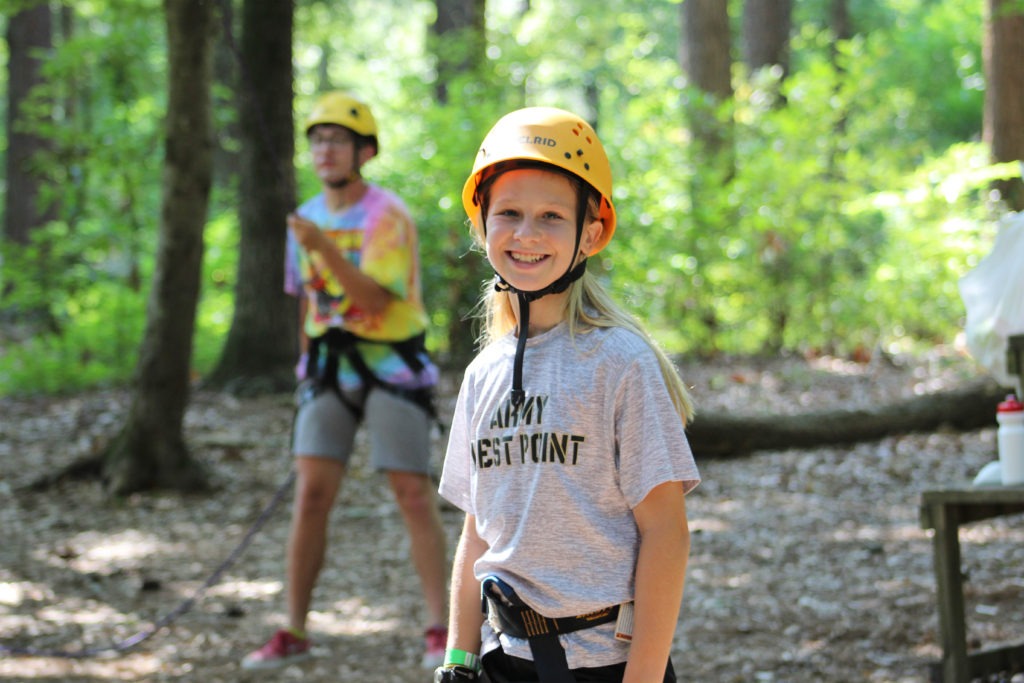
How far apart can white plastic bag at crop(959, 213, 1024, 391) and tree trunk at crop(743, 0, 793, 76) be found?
566 inches

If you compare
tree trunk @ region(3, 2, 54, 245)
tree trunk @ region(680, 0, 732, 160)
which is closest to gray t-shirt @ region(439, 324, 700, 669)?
tree trunk @ region(680, 0, 732, 160)

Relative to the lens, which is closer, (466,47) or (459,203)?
(459,203)

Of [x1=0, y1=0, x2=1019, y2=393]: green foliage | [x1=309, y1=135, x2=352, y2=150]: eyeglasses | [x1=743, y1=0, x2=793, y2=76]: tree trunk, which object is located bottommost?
[x1=309, y1=135, x2=352, y2=150]: eyeglasses

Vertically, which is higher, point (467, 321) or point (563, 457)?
point (467, 321)

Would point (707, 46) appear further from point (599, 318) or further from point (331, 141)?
point (599, 318)

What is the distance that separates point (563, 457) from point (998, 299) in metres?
2.34

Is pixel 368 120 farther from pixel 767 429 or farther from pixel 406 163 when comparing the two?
pixel 406 163

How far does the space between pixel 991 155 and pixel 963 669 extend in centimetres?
755

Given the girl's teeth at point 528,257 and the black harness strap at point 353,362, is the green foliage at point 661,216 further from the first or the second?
the girl's teeth at point 528,257

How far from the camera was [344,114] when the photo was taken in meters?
4.53

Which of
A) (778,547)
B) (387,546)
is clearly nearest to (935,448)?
(778,547)

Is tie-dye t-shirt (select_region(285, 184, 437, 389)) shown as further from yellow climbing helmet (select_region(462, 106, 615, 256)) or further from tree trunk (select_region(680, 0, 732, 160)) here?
tree trunk (select_region(680, 0, 732, 160))

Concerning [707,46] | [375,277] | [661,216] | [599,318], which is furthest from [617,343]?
[707,46]

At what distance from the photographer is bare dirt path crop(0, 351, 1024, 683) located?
15.4 ft
